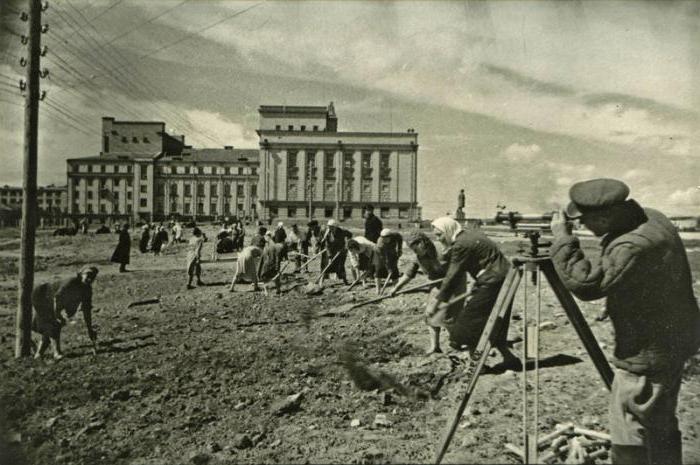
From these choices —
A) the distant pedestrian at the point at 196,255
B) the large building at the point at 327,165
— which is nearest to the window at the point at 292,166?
the large building at the point at 327,165

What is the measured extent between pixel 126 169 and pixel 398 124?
1.93 m

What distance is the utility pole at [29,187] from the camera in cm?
285

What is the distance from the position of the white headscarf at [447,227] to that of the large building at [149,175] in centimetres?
134

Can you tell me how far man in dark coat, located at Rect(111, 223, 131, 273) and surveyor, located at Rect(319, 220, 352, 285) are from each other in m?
1.71

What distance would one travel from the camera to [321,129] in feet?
9.78

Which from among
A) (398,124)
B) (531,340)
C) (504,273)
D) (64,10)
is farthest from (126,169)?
(531,340)

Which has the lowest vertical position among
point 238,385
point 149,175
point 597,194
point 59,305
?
point 238,385

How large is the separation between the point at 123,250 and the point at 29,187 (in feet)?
2.17

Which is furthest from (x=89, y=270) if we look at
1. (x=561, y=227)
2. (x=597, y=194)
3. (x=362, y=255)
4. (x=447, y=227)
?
(x=597, y=194)

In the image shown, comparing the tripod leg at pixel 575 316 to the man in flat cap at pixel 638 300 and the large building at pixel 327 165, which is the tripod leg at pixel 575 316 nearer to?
the man in flat cap at pixel 638 300

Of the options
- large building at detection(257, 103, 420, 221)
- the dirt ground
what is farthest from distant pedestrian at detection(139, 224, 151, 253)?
large building at detection(257, 103, 420, 221)

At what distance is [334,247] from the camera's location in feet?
15.7

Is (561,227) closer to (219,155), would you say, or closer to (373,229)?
(219,155)

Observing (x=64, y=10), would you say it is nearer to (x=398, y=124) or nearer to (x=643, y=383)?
(x=398, y=124)
